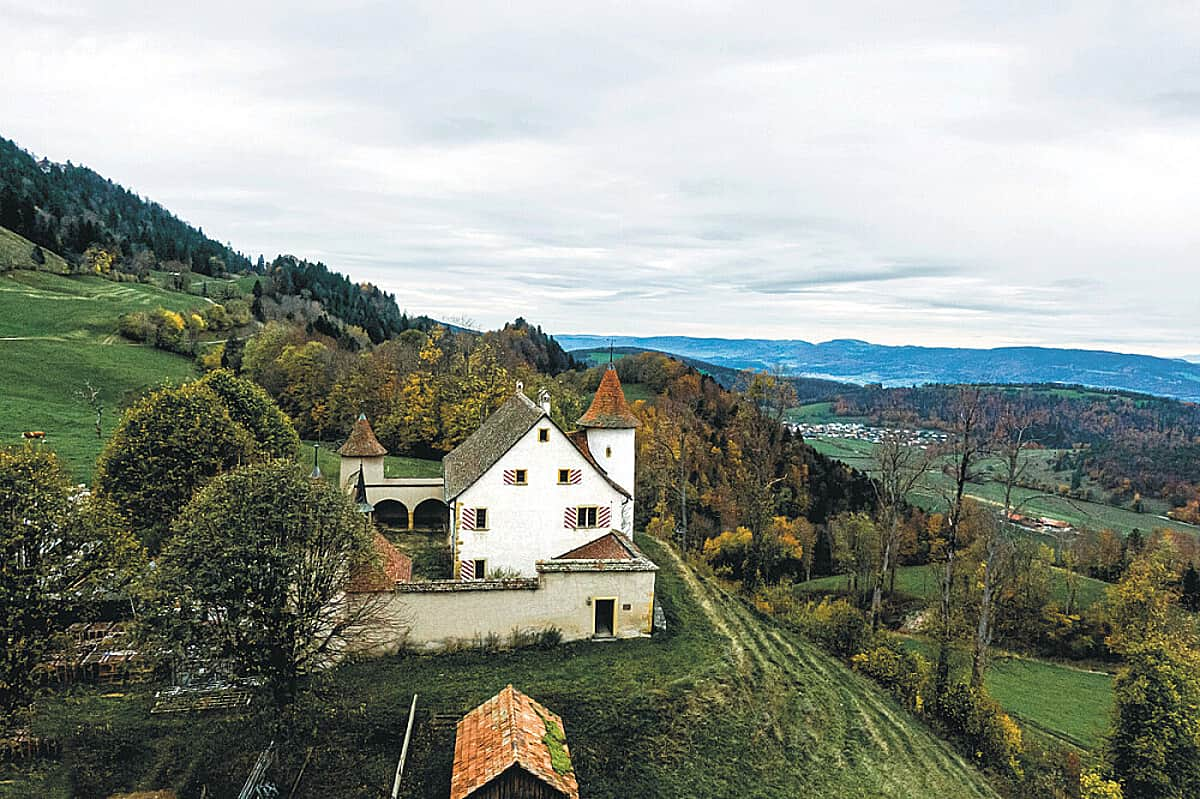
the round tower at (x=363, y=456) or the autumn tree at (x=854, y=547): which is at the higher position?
the round tower at (x=363, y=456)

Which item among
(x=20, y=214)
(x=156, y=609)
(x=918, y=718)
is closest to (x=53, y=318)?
(x=20, y=214)

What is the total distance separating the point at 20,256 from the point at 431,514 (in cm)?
8786

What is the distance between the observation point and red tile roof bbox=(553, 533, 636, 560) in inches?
1075

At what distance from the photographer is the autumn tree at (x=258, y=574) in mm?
15188

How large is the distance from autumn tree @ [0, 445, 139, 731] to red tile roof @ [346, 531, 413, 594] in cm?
576

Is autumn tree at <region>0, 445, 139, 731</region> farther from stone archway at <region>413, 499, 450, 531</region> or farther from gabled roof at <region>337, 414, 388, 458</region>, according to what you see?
stone archway at <region>413, 499, 450, 531</region>

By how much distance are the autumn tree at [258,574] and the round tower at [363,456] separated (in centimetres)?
2016

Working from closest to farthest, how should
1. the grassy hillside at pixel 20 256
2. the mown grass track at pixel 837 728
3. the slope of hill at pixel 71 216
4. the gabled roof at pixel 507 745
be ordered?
the gabled roof at pixel 507 745 → the mown grass track at pixel 837 728 → the grassy hillside at pixel 20 256 → the slope of hill at pixel 71 216

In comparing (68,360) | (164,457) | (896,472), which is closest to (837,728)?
(896,472)

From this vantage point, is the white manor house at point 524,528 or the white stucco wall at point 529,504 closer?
the white manor house at point 524,528

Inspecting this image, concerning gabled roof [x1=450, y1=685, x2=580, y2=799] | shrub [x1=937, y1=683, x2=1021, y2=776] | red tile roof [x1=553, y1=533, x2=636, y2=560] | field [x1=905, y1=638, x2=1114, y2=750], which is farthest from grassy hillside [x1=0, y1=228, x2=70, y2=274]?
shrub [x1=937, y1=683, x2=1021, y2=776]

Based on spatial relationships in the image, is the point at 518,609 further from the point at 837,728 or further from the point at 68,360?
the point at 68,360

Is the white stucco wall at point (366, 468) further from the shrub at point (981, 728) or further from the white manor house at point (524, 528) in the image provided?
the shrub at point (981, 728)

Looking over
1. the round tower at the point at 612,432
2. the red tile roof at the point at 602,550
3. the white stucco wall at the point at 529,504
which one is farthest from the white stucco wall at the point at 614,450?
the red tile roof at the point at 602,550
